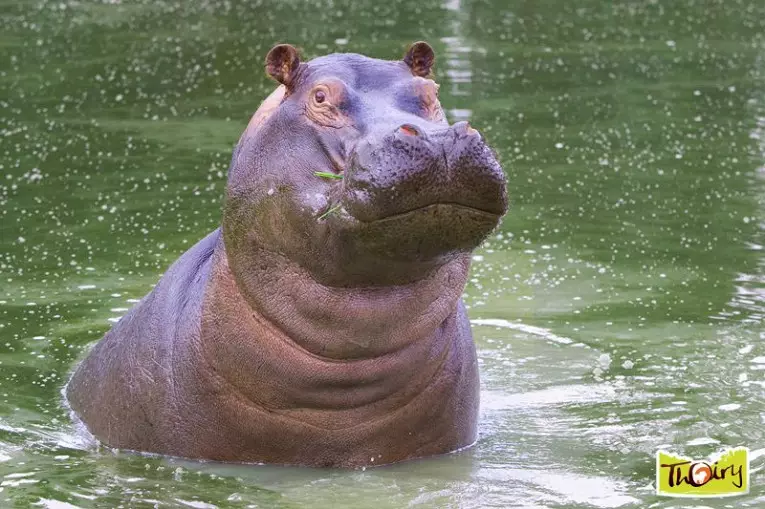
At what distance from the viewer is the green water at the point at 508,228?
5.44 metres

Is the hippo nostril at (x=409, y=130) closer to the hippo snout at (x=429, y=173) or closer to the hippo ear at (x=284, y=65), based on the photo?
the hippo snout at (x=429, y=173)

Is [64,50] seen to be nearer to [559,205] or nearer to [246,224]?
[559,205]

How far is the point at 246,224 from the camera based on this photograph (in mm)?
5086

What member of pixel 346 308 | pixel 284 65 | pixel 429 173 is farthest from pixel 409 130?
pixel 284 65

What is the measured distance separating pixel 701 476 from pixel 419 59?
173 centimetres

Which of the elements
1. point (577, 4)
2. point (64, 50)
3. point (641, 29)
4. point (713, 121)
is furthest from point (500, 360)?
point (577, 4)

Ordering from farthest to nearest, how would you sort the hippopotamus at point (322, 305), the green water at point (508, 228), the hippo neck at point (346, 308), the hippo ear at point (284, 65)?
the green water at point (508, 228) → the hippo ear at point (284, 65) → the hippo neck at point (346, 308) → the hippopotamus at point (322, 305)

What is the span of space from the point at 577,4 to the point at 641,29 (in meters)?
2.50

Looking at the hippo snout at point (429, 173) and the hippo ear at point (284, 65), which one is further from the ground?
the hippo ear at point (284, 65)

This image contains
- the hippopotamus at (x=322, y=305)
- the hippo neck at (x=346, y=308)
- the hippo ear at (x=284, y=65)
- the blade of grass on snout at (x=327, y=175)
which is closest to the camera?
the hippopotamus at (x=322, y=305)

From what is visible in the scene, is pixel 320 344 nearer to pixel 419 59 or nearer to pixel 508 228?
pixel 419 59

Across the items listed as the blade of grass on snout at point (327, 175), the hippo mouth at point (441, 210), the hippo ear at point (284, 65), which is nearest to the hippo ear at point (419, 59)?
the hippo ear at point (284, 65)

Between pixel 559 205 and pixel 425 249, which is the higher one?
pixel 425 249

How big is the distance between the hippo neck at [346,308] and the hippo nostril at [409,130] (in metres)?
0.62
